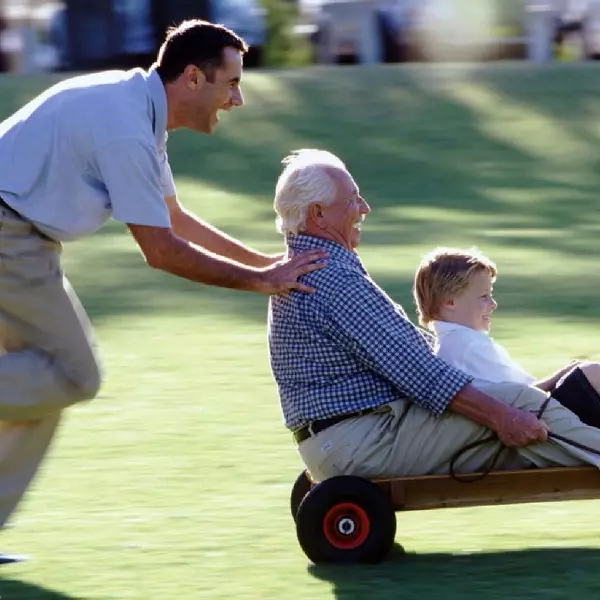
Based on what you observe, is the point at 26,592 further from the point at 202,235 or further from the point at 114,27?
the point at 114,27

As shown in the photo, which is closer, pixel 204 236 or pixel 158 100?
pixel 158 100

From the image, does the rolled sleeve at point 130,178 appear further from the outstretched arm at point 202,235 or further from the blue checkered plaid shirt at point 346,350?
the outstretched arm at point 202,235

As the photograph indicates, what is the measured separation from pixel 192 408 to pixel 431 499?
8.96 ft

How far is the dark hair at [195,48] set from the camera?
5.69 metres

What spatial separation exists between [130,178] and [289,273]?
56cm

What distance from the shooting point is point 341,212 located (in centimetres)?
568

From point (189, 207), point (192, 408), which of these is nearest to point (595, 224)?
point (189, 207)

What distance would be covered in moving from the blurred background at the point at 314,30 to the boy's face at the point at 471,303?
17.1 meters

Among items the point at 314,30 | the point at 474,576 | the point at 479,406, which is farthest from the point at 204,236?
the point at 314,30

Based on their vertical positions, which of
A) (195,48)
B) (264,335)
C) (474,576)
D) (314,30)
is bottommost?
(314,30)

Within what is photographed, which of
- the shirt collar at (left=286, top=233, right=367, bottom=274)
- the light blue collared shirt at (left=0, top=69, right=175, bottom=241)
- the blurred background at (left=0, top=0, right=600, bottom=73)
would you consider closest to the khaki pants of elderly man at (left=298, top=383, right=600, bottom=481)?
the shirt collar at (left=286, top=233, right=367, bottom=274)

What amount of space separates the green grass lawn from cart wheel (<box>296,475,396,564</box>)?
8cm

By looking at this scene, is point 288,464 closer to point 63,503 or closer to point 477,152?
point 63,503

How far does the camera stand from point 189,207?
1623cm
